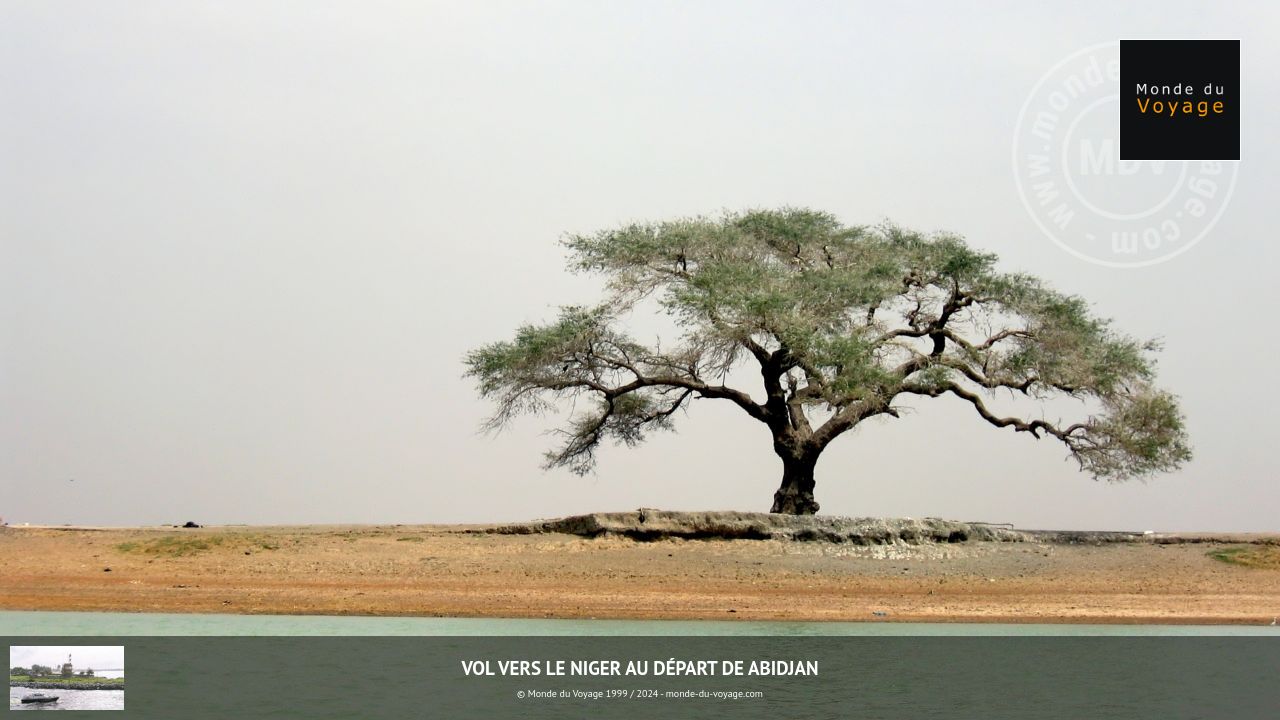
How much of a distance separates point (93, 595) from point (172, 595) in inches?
50.8

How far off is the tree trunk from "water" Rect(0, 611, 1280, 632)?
888cm

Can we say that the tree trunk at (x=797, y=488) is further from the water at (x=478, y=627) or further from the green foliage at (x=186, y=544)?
the green foliage at (x=186, y=544)

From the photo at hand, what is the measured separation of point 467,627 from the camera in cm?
1962

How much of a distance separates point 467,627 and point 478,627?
0.16 meters

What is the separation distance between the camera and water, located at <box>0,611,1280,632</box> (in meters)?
19.0

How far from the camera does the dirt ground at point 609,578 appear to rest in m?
21.4
